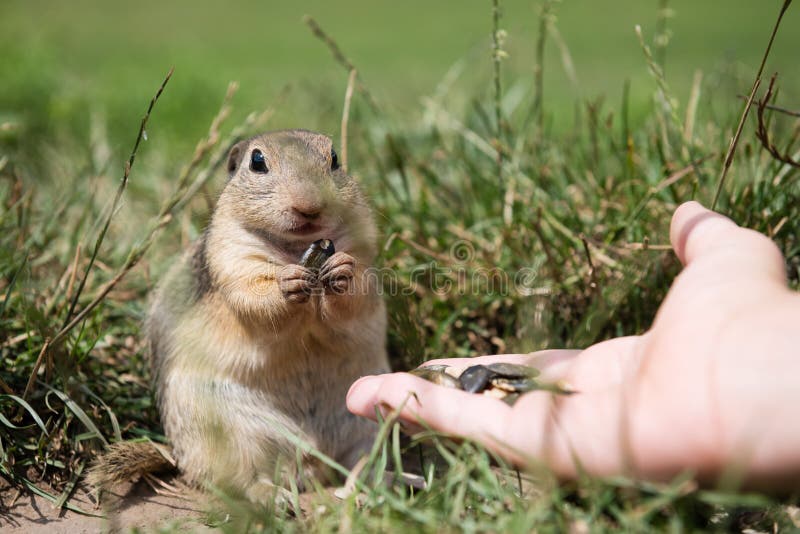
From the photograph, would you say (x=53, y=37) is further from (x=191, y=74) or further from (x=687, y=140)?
(x=687, y=140)

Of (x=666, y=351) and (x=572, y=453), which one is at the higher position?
(x=666, y=351)

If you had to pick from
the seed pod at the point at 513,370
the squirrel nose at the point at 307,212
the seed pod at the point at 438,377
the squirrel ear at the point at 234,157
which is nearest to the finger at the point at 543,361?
the seed pod at the point at 513,370

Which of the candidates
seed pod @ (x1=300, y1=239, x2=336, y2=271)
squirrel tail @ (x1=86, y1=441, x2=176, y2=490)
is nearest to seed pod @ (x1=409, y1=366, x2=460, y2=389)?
seed pod @ (x1=300, y1=239, x2=336, y2=271)

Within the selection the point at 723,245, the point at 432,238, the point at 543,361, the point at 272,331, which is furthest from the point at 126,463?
the point at 723,245

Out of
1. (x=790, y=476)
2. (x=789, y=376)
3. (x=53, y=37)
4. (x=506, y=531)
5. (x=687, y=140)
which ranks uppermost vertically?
(x=53, y=37)

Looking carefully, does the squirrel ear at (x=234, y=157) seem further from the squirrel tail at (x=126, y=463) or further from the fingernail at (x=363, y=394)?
the fingernail at (x=363, y=394)

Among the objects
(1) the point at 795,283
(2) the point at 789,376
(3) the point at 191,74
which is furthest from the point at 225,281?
(3) the point at 191,74

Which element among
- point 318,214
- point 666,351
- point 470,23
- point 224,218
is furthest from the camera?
point 470,23

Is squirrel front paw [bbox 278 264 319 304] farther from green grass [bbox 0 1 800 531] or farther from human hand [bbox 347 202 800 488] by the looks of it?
human hand [bbox 347 202 800 488]
